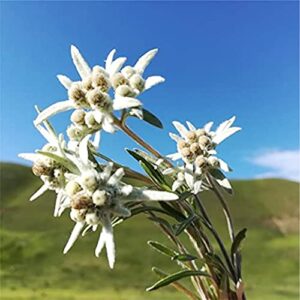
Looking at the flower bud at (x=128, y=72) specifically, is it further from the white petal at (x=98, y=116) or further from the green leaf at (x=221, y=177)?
the green leaf at (x=221, y=177)

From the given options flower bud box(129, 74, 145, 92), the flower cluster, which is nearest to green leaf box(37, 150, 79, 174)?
the flower cluster

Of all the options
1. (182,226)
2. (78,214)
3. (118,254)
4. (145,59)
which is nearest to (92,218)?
(78,214)

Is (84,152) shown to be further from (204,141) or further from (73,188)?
(204,141)

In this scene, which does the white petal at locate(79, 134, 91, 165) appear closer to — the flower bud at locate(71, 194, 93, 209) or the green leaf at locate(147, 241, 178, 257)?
the flower bud at locate(71, 194, 93, 209)

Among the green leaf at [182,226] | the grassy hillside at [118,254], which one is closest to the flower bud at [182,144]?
the green leaf at [182,226]

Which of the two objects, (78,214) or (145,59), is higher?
(145,59)

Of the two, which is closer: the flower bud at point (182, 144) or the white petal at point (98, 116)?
the white petal at point (98, 116)
